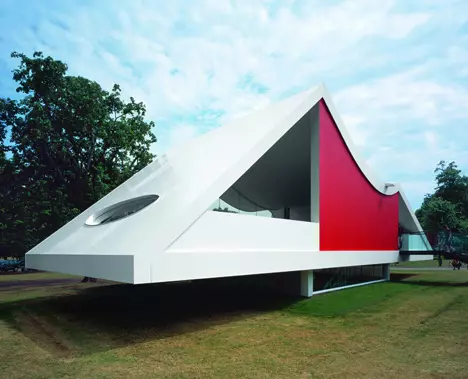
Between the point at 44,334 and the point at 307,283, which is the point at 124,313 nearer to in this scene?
the point at 44,334

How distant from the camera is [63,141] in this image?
19.9 m

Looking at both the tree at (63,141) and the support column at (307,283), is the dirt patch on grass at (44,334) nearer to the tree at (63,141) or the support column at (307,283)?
the support column at (307,283)

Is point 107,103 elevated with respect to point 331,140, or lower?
elevated

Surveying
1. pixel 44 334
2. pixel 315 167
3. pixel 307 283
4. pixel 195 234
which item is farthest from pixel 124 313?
pixel 315 167

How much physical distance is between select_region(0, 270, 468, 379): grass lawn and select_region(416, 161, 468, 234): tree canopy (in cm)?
2876

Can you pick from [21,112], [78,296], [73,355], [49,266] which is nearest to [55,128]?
[21,112]

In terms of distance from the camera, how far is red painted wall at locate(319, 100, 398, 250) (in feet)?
43.0

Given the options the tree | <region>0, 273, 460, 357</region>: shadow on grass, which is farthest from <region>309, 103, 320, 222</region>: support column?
the tree

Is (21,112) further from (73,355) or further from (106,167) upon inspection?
(73,355)

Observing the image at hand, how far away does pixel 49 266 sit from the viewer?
32.7 ft

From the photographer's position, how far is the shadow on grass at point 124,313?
8.21m

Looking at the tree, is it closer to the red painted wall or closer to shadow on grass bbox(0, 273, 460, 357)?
shadow on grass bbox(0, 273, 460, 357)

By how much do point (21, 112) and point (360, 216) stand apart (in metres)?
18.2

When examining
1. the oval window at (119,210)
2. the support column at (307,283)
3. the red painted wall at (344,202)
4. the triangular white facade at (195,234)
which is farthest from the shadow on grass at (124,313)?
the red painted wall at (344,202)
